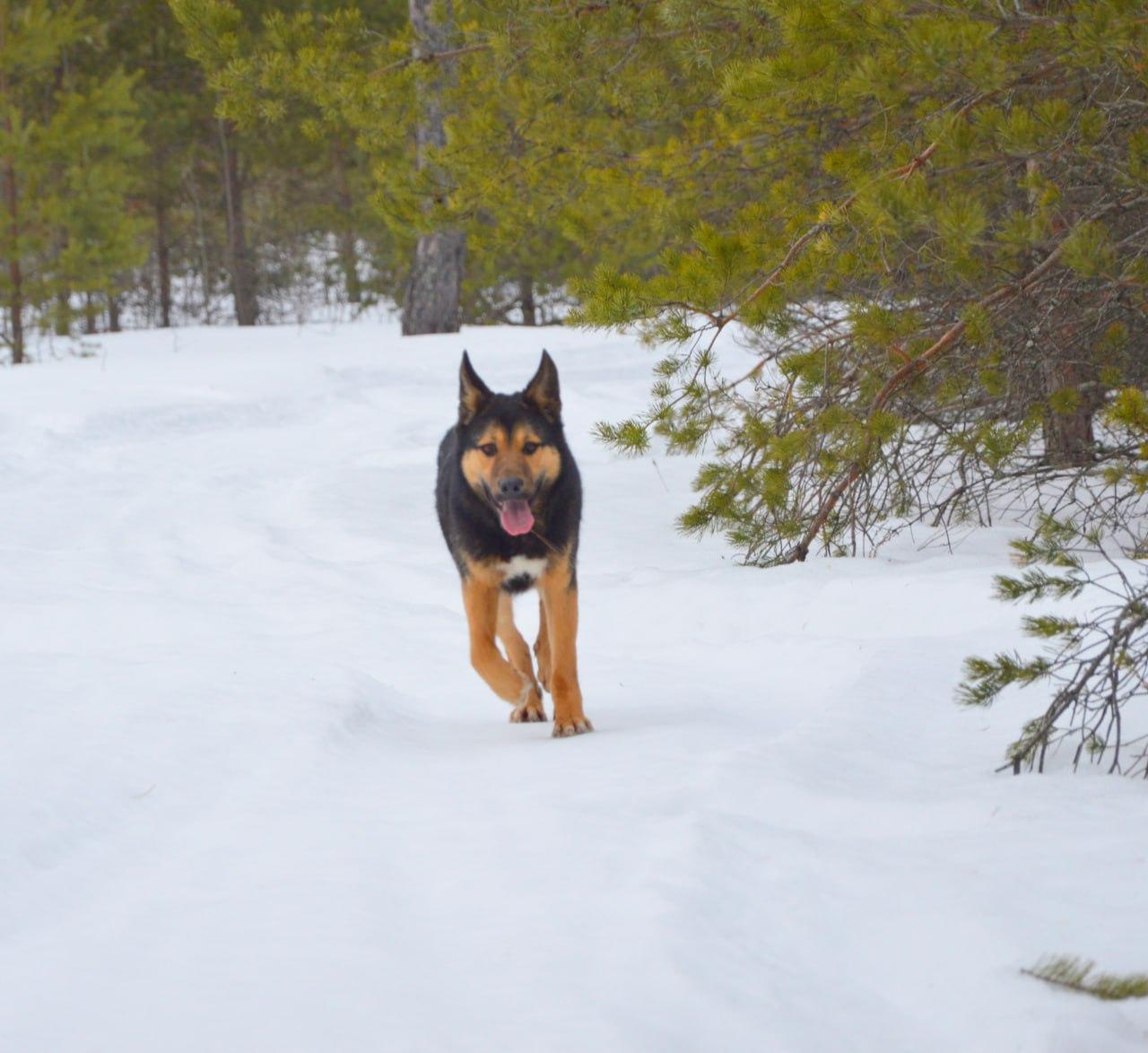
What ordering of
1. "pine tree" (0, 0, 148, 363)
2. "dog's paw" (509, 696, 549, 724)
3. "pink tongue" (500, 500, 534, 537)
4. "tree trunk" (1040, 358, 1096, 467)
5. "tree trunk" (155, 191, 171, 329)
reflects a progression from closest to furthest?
"pink tongue" (500, 500, 534, 537)
"dog's paw" (509, 696, 549, 724)
"tree trunk" (1040, 358, 1096, 467)
"pine tree" (0, 0, 148, 363)
"tree trunk" (155, 191, 171, 329)

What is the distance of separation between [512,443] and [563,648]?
0.84 metres

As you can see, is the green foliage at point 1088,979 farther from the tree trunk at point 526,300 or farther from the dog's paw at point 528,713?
the tree trunk at point 526,300

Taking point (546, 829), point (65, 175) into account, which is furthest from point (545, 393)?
point (65, 175)

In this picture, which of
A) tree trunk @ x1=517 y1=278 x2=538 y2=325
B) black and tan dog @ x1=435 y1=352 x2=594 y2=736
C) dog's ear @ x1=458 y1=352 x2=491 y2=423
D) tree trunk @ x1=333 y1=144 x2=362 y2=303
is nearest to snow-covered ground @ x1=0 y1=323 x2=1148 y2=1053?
black and tan dog @ x1=435 y1=352 x2=594 y2=736

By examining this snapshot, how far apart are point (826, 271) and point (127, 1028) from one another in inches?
183

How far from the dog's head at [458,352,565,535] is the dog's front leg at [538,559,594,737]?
245 mm

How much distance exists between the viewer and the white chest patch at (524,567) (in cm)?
505

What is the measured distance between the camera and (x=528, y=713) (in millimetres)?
5227

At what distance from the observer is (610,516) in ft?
33.4

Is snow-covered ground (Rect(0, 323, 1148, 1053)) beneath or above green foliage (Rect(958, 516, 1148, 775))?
beneath

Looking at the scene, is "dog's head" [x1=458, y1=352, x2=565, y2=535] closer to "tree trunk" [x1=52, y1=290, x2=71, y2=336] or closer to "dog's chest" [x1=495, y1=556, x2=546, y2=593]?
"dog's chest" [x1=495, y1=556, x2=546, y2=593]

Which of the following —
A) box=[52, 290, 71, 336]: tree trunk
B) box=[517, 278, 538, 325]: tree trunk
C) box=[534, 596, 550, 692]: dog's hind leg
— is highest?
box=[517, 278, 538, 325]: tree trunk

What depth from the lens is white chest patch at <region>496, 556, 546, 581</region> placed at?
5055 mm

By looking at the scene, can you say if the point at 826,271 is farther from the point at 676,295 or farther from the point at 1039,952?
the point at 1039,952
